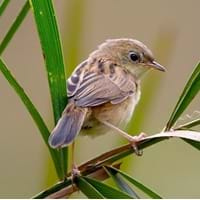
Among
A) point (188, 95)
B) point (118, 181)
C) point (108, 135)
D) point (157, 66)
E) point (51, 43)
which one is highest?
point (51, 43)

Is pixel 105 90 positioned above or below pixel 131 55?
above

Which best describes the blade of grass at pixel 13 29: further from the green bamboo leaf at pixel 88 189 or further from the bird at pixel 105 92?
the green bamboo leaf at pixel 88 189

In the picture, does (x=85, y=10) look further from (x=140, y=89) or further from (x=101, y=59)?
(x=140, y=89)

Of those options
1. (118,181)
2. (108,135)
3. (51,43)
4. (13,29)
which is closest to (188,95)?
(118,181)

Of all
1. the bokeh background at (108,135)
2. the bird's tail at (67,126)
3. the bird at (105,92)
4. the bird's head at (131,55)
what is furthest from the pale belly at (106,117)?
the bokeh background at (108,135)

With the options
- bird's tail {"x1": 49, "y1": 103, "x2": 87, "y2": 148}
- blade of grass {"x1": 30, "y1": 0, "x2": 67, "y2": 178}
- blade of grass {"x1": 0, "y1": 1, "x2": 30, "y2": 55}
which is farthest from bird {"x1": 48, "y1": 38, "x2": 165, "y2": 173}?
blade of grass {"x1": 0, "y1": 1, "x2": 30, "y2": 55}

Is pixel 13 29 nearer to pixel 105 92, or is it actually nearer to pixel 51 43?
pixel 51 43

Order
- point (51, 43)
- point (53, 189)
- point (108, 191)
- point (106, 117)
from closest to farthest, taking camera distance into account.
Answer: point (108, 191), point (53, 189), point (51, 43), point (106, 117)
